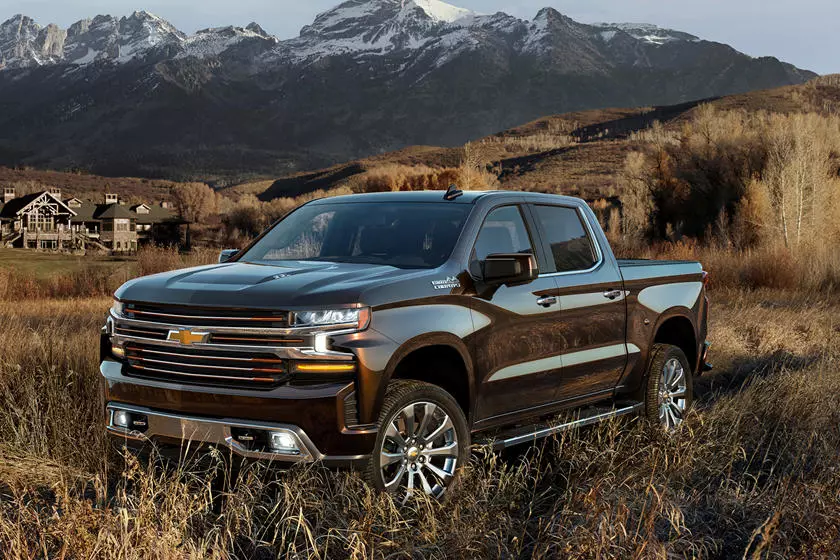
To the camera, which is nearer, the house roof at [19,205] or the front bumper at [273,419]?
the front bumper at [273,419]

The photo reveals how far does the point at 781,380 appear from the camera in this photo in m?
9.38

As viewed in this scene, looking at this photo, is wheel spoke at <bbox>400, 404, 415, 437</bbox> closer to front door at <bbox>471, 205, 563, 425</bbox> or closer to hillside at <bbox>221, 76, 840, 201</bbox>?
front door at <bbox>471, 205, 563, 425</bbox>

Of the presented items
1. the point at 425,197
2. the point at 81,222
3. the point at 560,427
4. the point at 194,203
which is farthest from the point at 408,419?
the point at 194,203

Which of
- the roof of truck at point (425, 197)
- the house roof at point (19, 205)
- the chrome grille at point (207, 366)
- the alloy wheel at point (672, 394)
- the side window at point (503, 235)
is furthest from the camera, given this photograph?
the house roof at point (19, 205)

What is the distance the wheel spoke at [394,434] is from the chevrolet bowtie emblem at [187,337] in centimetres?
112

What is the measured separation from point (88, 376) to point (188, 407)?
327 cm

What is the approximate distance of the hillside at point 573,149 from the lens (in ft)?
315

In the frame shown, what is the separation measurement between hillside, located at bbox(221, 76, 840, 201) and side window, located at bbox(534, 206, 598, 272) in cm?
5713

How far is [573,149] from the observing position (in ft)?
415

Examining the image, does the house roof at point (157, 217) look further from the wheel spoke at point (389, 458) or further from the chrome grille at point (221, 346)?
the wheel spoke at point (389, 458)

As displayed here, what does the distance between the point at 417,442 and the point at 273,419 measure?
906 mm

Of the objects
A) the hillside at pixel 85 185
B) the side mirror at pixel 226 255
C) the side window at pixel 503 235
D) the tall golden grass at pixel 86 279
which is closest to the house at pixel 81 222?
the hillside at pixel 85 185

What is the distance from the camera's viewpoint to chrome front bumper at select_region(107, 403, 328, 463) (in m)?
5.16

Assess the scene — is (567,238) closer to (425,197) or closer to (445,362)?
(425,197)
